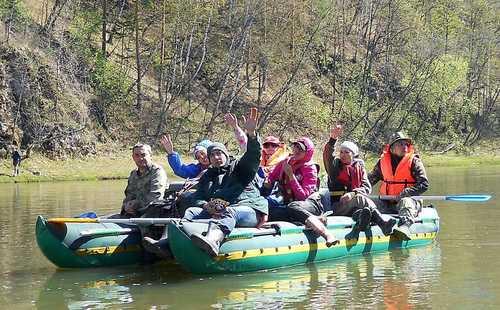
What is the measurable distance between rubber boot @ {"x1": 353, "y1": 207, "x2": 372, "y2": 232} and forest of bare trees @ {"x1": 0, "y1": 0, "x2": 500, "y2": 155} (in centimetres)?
2591

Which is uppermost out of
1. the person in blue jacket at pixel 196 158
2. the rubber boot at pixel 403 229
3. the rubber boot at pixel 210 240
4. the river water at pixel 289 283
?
the person in blue jacket at pixel 196 158

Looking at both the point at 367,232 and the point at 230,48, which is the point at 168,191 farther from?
the point at 230,48

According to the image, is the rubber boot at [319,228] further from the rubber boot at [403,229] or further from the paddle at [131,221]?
the paddle at [131,221]

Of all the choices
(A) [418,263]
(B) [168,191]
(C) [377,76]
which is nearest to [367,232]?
(A) [418,263]

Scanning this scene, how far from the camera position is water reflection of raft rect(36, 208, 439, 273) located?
30.0ft

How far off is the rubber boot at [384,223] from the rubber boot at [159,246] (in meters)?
3.10

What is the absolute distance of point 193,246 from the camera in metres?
8.98

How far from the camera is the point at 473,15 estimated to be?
181 feet

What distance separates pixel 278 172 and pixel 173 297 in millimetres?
2885

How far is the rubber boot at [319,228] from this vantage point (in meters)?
10.2

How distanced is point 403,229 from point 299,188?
2065mm

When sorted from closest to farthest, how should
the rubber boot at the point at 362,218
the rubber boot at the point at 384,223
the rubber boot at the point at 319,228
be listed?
the rubber boot at the point at 319,228 < the rubber boot at the point at 362,218 < the rubber boot at the point at 384,223

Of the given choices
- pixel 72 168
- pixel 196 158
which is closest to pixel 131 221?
pixel 196 158

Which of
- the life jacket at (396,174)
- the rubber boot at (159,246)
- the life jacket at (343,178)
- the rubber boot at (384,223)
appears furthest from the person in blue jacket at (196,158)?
the life jacket at (396,174)
